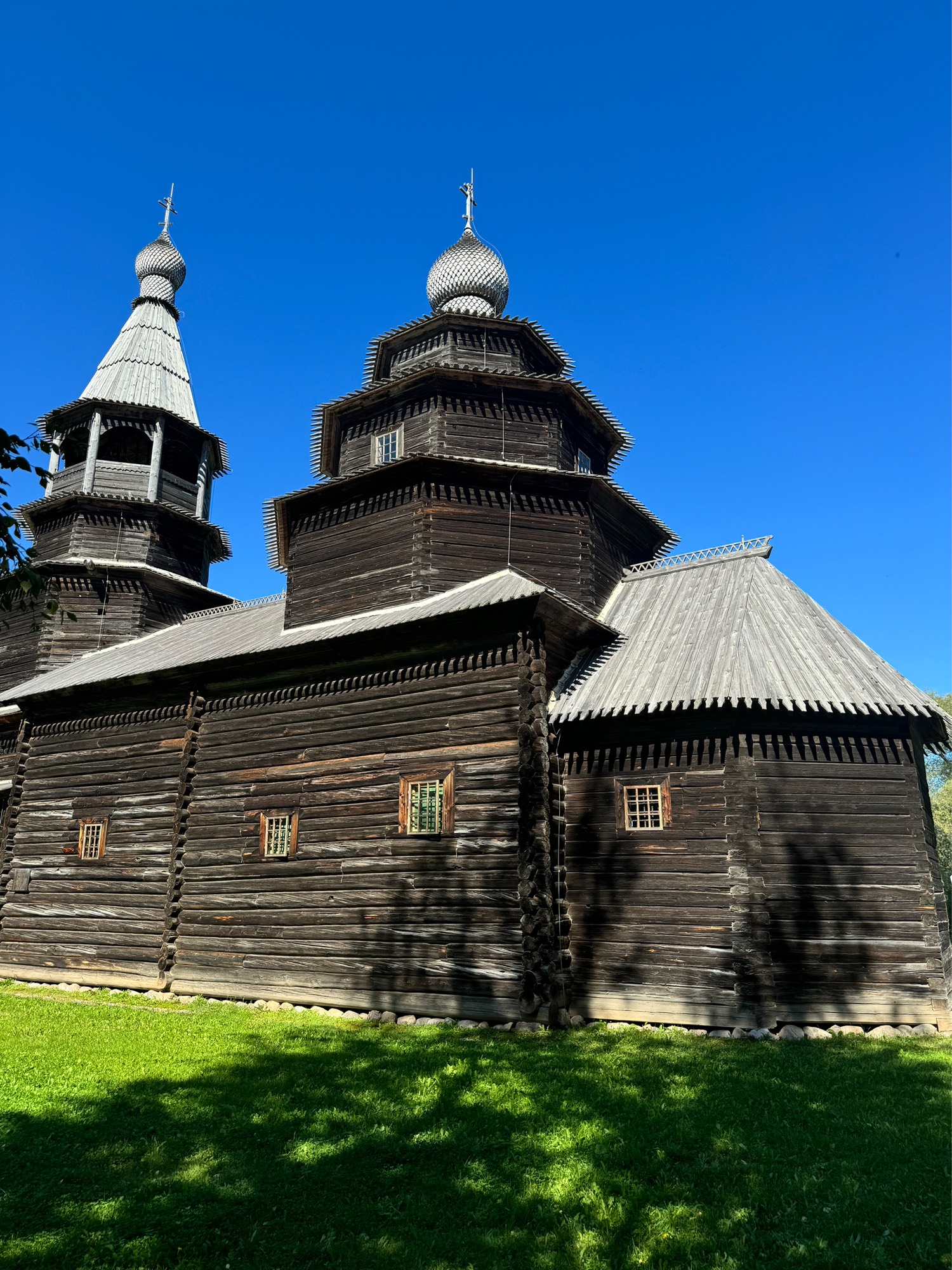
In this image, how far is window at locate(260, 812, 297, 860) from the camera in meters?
16.1

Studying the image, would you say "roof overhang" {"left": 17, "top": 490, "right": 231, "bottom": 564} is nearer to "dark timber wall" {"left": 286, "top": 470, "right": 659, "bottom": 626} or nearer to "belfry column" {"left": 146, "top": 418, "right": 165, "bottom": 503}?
"belfry column" {"left": 146, "top": 418, "right": 165, "bottom": 503}

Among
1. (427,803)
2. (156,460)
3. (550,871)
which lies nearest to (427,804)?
(427,803)

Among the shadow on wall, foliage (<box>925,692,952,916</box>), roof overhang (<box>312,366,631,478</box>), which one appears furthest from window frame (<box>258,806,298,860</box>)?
foliage (<box>925,692,952,916</box>)

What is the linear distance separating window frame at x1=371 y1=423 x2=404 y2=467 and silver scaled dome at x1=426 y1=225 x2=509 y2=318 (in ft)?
15.6

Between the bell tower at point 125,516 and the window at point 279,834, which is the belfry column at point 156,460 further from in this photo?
the window at point 279,834

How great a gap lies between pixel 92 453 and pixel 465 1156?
2529cm

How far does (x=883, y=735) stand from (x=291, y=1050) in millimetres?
10274

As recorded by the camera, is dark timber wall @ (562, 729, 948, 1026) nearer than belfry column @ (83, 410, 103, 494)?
Yes

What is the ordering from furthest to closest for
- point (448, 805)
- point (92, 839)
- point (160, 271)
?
point (160, 271)
point (92, 839)
point (448, 805)

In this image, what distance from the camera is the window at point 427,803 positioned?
14.3 m

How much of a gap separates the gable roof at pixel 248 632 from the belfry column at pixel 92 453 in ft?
17.6

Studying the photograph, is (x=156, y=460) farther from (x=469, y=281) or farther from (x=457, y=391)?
(x=457, y=391)

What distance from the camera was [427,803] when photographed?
1464cm

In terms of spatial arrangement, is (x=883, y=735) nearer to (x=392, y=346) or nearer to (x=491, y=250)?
(x=392, y=346)
